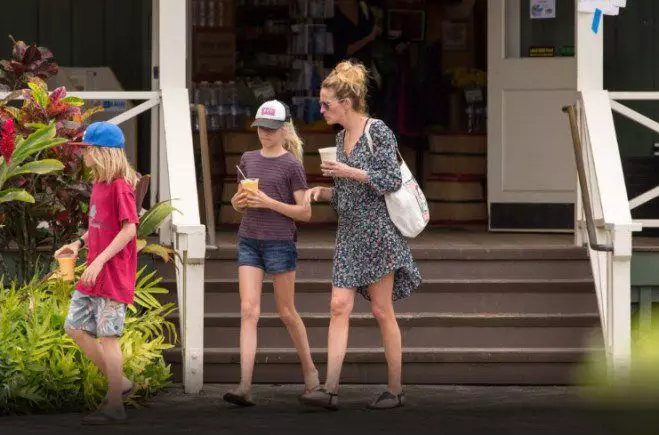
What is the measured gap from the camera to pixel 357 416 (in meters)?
7.45

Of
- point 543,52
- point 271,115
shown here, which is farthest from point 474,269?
point 543,52

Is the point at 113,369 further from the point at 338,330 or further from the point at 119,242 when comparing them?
the point at 338,330

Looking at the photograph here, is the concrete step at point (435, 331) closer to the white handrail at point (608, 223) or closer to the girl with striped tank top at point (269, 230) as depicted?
the white handrail at point (608, 223)

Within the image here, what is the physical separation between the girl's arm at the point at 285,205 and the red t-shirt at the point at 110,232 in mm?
637

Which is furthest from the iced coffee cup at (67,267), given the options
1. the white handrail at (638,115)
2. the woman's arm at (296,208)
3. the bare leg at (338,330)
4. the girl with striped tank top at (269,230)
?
the white handrail at (638,115)

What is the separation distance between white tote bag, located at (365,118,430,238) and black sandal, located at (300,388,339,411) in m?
0.93

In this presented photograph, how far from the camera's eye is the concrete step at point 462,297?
8.91 metres

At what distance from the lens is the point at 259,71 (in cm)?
1256

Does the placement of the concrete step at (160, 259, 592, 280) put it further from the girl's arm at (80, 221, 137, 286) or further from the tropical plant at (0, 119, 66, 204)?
the girl's arm at (80, 221, 137, 286)

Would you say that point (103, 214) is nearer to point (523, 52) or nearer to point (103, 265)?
point (103, 265)

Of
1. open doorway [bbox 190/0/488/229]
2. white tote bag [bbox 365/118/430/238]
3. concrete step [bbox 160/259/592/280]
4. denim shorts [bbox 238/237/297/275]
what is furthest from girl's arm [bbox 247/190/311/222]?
open doorway [bbox 190/0/488/229]

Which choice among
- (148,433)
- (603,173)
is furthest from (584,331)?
(148,433)

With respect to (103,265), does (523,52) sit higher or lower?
higher

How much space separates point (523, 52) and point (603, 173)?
2679 millimetres
